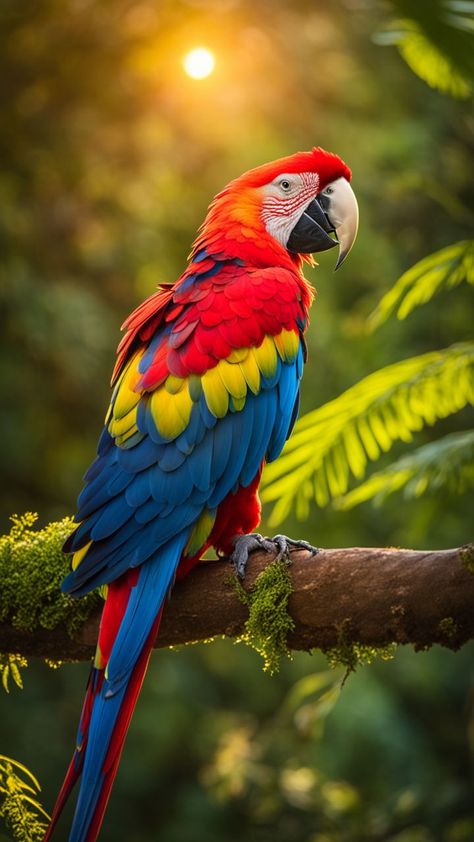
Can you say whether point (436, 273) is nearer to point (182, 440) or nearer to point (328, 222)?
point (328, 222)

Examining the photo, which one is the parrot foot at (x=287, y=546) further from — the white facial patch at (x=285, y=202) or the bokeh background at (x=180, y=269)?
the bokeh background at (x=180, y=269)

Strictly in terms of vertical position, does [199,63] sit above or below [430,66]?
above

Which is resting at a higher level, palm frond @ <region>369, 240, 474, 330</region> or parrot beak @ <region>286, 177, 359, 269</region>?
parrot beak @ <region>286, 177, 359, 269</region>

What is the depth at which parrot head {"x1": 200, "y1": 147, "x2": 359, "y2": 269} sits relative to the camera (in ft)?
7.24

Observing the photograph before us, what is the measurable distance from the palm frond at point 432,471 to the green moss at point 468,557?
75cm

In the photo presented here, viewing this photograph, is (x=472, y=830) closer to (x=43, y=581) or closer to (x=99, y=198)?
(x=43, y=581)

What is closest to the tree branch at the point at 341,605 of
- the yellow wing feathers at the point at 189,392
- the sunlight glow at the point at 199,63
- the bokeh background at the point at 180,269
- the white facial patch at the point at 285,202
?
the yellow wing feathers at the point at 189,392

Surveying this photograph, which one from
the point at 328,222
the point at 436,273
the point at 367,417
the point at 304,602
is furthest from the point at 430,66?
the point at 304,602

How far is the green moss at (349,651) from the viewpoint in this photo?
152 centimetres

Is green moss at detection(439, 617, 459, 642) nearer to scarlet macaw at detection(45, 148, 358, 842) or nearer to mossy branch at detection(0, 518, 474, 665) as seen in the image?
mossy branch at detection(0, 518, 474, 665)

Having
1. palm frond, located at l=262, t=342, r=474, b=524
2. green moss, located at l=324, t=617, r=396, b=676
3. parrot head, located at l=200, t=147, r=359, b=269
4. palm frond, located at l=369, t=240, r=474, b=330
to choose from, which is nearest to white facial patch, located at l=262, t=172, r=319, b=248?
parrot head, located at l=200, t=147, r=359, b=269

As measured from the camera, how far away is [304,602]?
5.15 feet

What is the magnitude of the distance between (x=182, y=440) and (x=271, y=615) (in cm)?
43

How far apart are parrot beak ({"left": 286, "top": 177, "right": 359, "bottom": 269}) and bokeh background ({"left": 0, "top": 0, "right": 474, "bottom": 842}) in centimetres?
64
